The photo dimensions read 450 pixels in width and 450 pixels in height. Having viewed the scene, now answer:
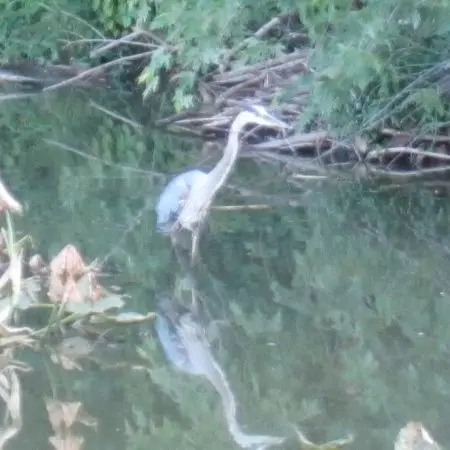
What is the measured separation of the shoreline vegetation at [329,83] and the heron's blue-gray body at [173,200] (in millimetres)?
1078

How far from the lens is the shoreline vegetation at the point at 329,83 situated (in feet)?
17.8

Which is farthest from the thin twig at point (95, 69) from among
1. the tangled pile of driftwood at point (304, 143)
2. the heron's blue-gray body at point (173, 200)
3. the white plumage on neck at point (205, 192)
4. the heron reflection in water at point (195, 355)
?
the heron reflection in water at point (195, 355)

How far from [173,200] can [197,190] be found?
0.80 ft

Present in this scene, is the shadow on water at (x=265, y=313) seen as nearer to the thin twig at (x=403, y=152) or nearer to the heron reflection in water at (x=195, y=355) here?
the heron reflection in water at (x=195, y=355)

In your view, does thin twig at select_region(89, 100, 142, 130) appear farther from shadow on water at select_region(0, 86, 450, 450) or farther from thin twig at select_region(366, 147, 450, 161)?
thin twig at select_region(366, 147, 450, 161)

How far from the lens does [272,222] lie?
4.68 metres

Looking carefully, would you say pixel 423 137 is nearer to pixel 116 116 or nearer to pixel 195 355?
pixel 116 116

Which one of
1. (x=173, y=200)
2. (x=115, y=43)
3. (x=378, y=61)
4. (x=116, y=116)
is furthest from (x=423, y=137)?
(x=115, y=43)

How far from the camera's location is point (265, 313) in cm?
339

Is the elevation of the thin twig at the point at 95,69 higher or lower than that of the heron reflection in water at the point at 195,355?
lower

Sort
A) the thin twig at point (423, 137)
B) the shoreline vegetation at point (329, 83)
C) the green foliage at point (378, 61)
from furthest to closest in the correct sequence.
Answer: the thin twig at point (423, 137) < the shoreline vegetation at point (329, 83) < the green foliage at point (378, 61)

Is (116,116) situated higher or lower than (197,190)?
lower

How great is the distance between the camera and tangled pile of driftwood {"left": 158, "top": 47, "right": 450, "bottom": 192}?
19.4ft

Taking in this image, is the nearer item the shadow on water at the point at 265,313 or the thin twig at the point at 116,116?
the shadow on water at the point at 265,313
